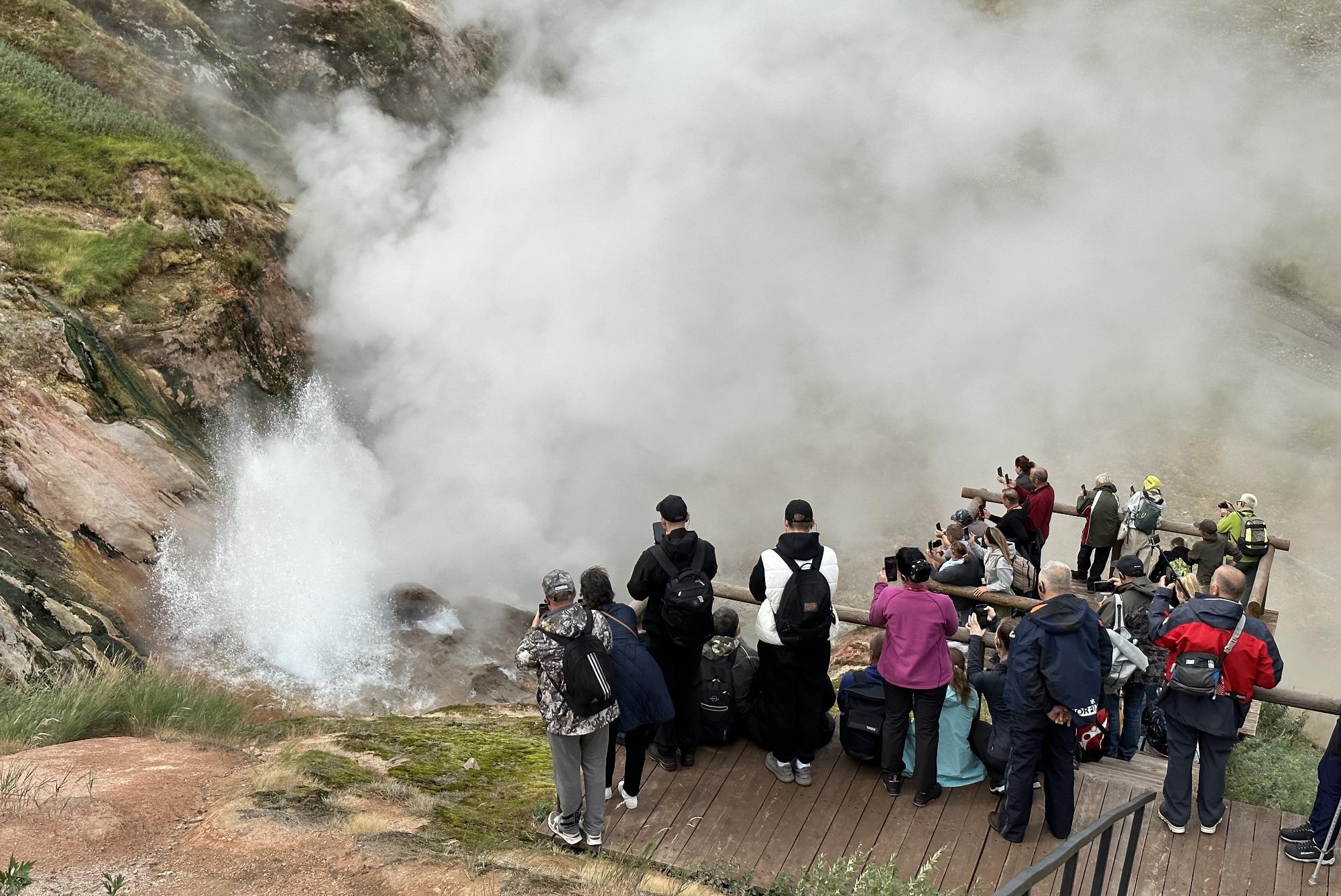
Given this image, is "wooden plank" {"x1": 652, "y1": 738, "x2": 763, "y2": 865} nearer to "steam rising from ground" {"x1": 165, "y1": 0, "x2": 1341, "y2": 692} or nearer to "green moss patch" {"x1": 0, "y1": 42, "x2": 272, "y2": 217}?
"steam rising from ground" {"x1": 165, "y1": 0, "x2": 1341, "y2": 692}

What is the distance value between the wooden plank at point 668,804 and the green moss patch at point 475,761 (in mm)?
510

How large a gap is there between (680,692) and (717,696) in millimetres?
221

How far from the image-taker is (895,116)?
2108cm

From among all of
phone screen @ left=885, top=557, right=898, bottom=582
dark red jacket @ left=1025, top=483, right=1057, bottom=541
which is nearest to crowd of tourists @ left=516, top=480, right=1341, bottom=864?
phone screen @ left=885, top=557, right=898, bottom=582

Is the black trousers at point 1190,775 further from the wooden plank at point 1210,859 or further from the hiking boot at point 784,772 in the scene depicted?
the hiking boot at point 784,772

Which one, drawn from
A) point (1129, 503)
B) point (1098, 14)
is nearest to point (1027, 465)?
point (1129, 503)

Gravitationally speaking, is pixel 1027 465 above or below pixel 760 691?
above

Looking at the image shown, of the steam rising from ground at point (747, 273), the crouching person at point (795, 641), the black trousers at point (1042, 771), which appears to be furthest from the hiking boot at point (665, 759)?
the steam rising from ground at point (747, 273)

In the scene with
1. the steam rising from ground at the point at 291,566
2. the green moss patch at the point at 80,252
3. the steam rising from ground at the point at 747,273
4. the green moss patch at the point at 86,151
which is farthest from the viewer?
the steam rising from ground at the point at 747,273

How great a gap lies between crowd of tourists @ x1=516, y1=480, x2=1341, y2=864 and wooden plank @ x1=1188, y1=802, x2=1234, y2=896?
57mm

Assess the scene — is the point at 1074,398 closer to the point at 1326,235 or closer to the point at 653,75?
the point at 653,75

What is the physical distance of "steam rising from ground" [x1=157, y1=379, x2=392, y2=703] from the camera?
25.7 feet

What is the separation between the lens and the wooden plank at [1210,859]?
13.8ft

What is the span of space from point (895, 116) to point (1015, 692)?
18714 millimetres
